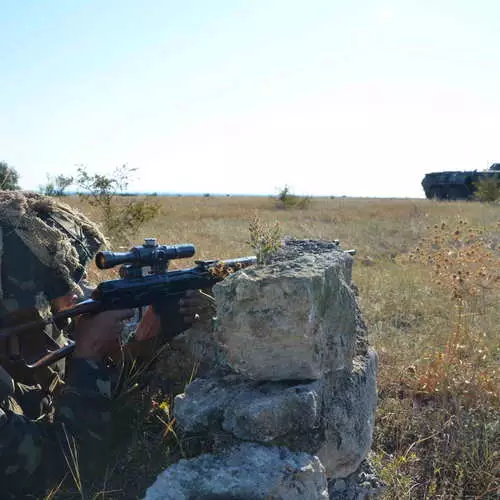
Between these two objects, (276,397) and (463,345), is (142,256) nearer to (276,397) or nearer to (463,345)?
(276,397)

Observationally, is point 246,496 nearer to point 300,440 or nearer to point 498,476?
point 300,440

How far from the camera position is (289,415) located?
218 cm

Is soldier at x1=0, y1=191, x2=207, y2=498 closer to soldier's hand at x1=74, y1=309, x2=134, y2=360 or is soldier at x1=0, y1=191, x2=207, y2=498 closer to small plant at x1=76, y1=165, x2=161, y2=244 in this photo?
soldier's hand at x1=74, y1=309, x2=134, y2=360

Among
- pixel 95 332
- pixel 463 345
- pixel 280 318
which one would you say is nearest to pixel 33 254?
pixel 95 332

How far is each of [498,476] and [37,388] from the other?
2.57 m

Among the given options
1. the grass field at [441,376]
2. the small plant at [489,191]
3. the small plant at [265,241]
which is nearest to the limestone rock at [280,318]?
the small plant at [265,241]

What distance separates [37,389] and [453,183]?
1176 inches

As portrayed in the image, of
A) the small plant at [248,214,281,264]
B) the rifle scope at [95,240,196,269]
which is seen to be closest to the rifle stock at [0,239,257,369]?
the rifle scope at [95,240,196,269]

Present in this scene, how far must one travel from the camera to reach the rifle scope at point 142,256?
2836 mm

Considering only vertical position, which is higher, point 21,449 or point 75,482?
point 21,449

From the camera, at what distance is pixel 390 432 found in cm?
349

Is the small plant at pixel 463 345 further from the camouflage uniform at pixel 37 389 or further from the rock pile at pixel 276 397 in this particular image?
the camouflage uniform at pixel 37 389

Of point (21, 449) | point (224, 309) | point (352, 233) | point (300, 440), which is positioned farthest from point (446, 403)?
point (352, 233)

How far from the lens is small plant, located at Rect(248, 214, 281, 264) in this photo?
8.56 ft
